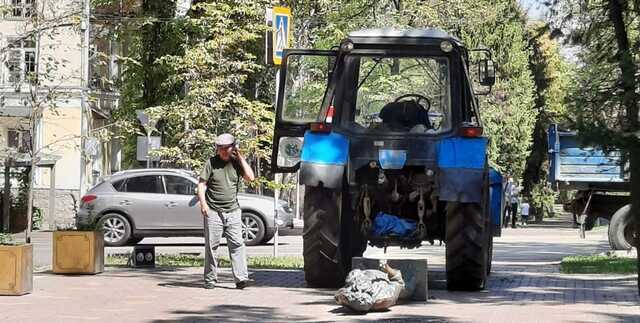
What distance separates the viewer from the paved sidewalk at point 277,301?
10.6 m

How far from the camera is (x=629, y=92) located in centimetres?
1134

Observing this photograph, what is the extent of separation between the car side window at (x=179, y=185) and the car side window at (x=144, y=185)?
161 millimetres

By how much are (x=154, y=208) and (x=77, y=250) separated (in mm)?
10042

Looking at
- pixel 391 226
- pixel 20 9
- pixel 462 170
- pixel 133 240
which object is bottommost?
pixel 133 240

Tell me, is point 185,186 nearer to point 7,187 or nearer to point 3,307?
point 7,187

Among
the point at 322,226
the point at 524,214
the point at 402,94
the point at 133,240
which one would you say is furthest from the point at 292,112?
the point at 524,214

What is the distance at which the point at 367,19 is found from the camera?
3456 cm

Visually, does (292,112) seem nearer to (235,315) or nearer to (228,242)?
(228,242)

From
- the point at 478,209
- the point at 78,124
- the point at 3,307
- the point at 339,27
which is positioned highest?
the point at 339,27

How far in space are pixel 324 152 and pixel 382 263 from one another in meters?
1.95

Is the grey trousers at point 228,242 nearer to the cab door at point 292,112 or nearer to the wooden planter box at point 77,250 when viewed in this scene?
the cab door at point 292,112

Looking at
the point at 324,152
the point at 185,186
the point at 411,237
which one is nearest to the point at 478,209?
the point at 411,237

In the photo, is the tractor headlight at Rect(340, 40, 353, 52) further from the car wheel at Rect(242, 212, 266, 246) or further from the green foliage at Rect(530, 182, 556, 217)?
the green foliage at Rect(530, 182, 556, 217)

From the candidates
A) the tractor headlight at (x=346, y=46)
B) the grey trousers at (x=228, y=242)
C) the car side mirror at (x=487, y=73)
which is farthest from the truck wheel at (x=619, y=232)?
the grey trousers at (x=228, y=242)
